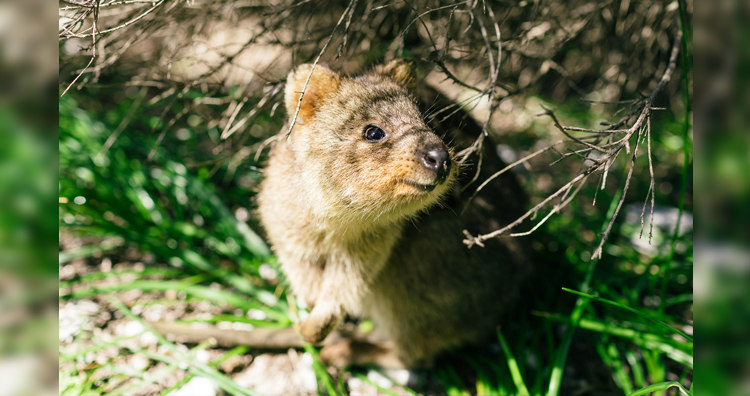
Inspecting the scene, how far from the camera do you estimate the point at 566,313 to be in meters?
3.40

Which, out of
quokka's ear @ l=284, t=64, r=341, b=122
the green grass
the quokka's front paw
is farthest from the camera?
the green grass

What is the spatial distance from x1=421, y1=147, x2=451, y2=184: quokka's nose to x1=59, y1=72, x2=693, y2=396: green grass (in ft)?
4.19

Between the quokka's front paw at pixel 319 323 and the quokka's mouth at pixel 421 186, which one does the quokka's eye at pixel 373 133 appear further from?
the quokka's front paw at pixel 319 323

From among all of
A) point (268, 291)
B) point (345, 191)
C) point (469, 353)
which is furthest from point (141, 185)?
point (469, 353)

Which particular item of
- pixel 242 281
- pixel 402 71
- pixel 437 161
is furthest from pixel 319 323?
pixel 402 71

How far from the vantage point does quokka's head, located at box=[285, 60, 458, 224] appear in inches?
86.4

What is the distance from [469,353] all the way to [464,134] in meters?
1.48

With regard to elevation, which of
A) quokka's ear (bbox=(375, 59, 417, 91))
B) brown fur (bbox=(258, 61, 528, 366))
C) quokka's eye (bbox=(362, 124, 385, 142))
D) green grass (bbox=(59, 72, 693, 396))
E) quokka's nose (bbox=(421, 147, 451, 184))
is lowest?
green grass (bbox=(59, 72, 693, 396))

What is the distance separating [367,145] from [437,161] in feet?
1.30

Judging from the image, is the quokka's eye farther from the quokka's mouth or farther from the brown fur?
the quokka's mouth

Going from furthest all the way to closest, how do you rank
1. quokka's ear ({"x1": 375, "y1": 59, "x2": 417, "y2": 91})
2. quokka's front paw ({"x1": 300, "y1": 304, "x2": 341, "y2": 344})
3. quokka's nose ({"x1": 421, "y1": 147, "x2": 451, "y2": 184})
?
quokka's front paw ({"x1": 300, "y1": 304, "x2": 341, "y2": 344}) → quokka's ear ({"x1": 375, "y1": 59, "x2": 417, "y2": 91}) → quokka's nose ({"x1": 421, "y1": 147, "x2": 451, "y2": 184})

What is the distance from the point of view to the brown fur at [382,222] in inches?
91.0

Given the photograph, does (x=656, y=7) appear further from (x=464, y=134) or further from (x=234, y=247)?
(x=234, y=247)

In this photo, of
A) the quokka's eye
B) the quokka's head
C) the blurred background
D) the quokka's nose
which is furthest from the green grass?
the quokka's eye
